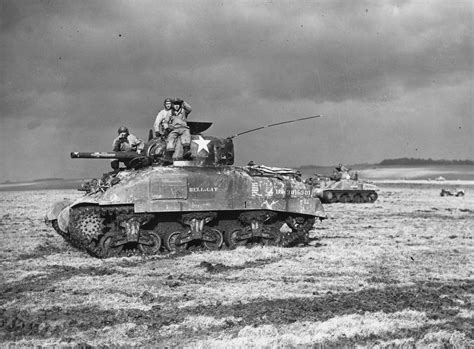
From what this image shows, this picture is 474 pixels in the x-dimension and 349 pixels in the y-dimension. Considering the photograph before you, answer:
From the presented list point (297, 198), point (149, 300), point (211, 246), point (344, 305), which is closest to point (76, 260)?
point (211, 246)

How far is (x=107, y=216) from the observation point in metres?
13.0

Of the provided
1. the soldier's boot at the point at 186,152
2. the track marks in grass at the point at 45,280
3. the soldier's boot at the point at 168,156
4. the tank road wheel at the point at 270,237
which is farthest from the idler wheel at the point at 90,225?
the tank road wheel at the point at 270,237

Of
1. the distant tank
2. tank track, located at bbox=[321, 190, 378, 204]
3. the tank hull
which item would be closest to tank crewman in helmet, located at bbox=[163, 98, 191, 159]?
the tank hull

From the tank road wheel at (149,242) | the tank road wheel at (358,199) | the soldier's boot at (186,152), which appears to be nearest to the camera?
the tank road wheel at (149,242)

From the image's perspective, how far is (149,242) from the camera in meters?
13.1

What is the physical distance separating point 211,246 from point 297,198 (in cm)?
246

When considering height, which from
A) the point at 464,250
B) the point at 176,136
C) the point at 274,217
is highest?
the point at 176,136

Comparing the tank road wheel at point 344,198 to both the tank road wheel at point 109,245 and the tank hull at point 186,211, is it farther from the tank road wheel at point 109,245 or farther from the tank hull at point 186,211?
the tank road wheel at point 109,245

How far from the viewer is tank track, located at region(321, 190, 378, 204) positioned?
36.3 meters

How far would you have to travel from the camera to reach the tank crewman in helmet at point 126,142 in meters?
15.2

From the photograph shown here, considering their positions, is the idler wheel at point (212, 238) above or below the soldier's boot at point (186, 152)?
below

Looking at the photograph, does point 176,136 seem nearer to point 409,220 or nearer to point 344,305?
point 344,305

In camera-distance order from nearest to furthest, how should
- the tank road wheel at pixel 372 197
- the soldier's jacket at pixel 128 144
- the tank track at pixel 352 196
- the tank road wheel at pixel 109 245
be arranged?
1. the tank road wheel at pixel 109 245
2. the soldier's jacket at pixel 128 144
3. the tank track at pixel 352 196
4. the tank road wheel at pixel 372 197

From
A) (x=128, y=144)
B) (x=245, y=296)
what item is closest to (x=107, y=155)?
(x=128, y=144)
